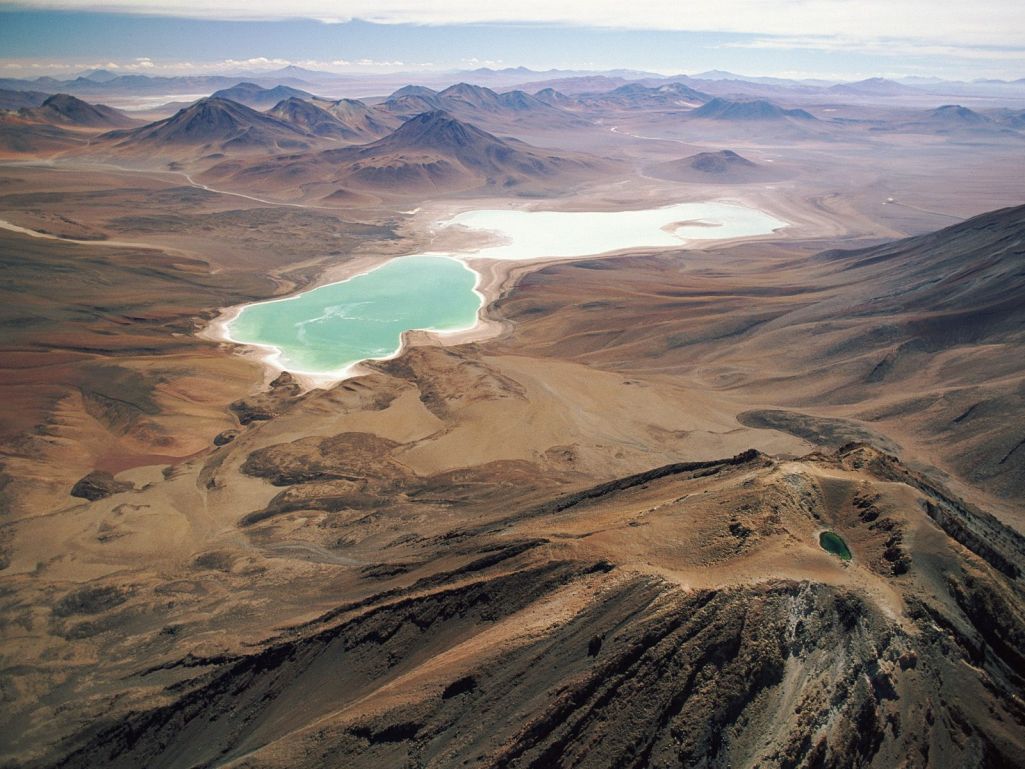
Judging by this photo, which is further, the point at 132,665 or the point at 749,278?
the point at 749,278

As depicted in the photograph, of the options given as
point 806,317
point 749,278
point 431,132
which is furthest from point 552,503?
point 431,132

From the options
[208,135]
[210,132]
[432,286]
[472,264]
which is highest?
[210,132]

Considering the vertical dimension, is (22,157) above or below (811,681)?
above

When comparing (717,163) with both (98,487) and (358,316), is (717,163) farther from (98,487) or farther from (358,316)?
(98,487)

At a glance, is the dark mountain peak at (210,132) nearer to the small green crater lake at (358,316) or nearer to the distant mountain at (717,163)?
the distant mountain at (717,163)

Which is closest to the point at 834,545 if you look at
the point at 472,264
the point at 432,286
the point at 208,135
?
the point at 432,286

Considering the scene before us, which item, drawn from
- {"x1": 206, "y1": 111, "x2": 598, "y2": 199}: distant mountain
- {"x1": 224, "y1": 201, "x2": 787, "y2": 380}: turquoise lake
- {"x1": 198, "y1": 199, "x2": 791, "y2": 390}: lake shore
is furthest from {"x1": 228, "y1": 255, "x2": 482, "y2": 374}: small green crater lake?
{"x1": 206, "y1": 111, "x2": 598, "y2": 199}: distant mountain

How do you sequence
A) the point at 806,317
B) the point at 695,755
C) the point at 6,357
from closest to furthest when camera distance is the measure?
the point at 695,755 < the point at 6,357 < the point at 806,317

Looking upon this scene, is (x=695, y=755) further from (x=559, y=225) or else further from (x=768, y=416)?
(x=559, y=225)
